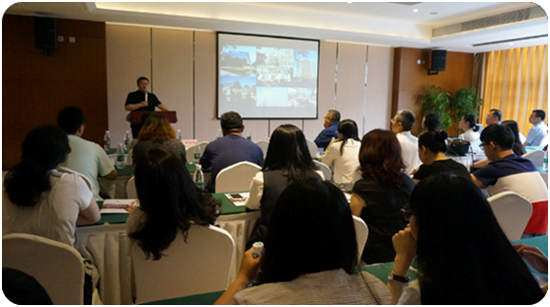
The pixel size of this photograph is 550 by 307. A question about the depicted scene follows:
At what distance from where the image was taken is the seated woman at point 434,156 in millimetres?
2586

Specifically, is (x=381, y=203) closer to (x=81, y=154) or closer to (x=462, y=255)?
(x=462, y=255)

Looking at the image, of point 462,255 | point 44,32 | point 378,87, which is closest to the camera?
point 462,255

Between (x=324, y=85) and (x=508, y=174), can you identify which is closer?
(x=508, y=174)

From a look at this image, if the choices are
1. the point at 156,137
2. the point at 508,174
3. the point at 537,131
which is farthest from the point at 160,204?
the point at 537,131

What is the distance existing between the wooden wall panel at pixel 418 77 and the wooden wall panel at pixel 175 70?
483cm

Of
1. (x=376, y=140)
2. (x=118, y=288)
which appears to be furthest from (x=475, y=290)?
(x=118, y=288)

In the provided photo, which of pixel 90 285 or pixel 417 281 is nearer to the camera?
pixel 417 281

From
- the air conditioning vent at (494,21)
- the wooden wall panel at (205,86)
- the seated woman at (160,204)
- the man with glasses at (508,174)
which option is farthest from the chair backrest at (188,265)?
the air conditioning vent at (494,21)

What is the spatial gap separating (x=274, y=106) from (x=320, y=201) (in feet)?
23.6

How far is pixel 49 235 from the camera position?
1827 millimetres

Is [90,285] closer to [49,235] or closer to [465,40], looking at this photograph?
[49,235]

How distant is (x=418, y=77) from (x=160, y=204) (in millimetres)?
8737

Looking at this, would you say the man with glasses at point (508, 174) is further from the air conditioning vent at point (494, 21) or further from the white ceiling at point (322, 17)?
the air conditioning vent at point (494, 21)

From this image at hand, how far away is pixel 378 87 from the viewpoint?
9094 mm
